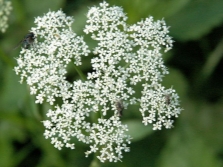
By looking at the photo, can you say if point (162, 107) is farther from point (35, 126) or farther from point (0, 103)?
point (0, 103)

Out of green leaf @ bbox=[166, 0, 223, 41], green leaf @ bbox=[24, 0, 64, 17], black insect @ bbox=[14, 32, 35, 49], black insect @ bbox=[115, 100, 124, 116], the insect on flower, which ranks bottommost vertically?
black insect @ bbox=[115, 100, 124, 116]

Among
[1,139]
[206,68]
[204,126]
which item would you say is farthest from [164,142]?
[1,139]

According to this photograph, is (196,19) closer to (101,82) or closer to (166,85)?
(166,85)

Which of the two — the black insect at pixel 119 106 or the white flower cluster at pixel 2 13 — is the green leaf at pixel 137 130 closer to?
the black insect at pixel 119 106

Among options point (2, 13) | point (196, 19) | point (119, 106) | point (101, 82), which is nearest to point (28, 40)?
point (101, 82)

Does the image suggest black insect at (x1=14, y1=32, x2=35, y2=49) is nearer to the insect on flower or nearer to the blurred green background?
the blurred green background

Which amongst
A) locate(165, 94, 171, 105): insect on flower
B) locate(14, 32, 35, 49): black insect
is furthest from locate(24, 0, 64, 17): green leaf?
locate(165, 94, 171, 105): insect on flower
